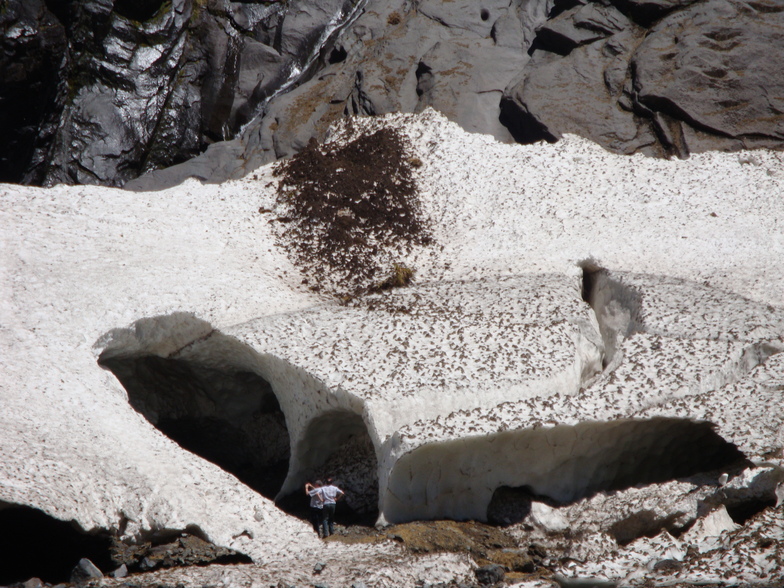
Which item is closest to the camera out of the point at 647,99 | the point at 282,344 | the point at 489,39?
the point at 282,344

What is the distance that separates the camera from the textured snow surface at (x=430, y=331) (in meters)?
8.45

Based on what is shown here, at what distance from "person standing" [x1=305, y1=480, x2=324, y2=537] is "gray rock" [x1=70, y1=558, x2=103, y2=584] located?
2.38m

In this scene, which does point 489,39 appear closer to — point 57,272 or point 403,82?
point 403,82

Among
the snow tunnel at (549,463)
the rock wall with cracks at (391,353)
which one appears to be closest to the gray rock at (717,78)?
the rock wall with cracks at (391,353)

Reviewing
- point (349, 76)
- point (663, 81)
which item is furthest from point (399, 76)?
point (663, 81)

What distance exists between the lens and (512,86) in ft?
52.0

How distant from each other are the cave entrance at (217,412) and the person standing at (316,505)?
8.38ft

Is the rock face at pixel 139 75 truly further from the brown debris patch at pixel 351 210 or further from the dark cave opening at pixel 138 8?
the brown debris patch at pixel 351 210

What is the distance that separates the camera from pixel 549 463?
8867 mm

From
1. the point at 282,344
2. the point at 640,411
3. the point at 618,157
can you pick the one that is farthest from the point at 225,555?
the point at 618,157

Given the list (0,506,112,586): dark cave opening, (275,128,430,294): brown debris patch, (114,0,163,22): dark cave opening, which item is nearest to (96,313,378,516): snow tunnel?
(275,128,430,294): brown debris patch

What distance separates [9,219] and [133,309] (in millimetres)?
2699

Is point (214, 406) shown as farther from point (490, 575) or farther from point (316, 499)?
point (490, 575)

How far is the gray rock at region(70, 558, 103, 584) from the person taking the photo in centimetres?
779
